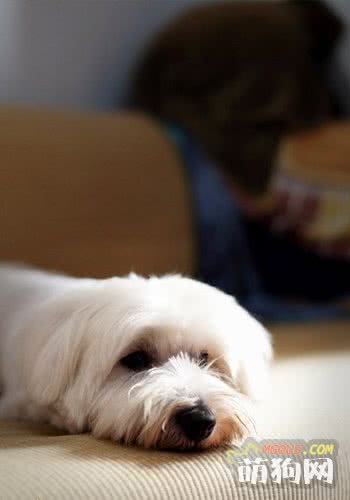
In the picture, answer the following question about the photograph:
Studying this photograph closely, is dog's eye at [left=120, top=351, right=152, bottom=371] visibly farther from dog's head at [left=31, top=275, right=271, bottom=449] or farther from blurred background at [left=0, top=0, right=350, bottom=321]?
blurred background at [left=0, top=0, right=350, bottom=321]

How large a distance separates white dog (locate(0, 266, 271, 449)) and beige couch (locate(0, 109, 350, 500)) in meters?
0.04

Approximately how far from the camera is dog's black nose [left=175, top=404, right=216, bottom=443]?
39.8 inches

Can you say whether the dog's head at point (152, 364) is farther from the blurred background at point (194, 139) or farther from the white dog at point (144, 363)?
the blurred background at point (194, 139)

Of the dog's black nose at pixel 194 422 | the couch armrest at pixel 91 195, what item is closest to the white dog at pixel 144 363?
the dog's black nose at pixel 194 422

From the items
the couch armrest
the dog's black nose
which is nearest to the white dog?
the dog's black nose

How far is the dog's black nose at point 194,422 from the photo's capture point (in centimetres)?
101

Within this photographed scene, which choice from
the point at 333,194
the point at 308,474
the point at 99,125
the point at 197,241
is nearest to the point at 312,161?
the point at 333,194

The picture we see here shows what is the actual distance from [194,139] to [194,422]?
1.53m

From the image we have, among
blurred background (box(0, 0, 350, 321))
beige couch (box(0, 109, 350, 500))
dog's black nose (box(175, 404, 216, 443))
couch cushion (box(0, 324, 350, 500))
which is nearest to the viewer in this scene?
couch cushion (box(0, 324, 350, 500))

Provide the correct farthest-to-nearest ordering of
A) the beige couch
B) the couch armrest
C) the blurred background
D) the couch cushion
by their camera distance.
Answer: the blurred background → the couch armrest → the beige couch → the couch cushion

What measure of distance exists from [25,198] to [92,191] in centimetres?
22

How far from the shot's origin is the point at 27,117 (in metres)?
2.06

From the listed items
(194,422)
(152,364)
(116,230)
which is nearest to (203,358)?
(152,364)

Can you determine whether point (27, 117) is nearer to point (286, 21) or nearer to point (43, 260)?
point (43, 260)
